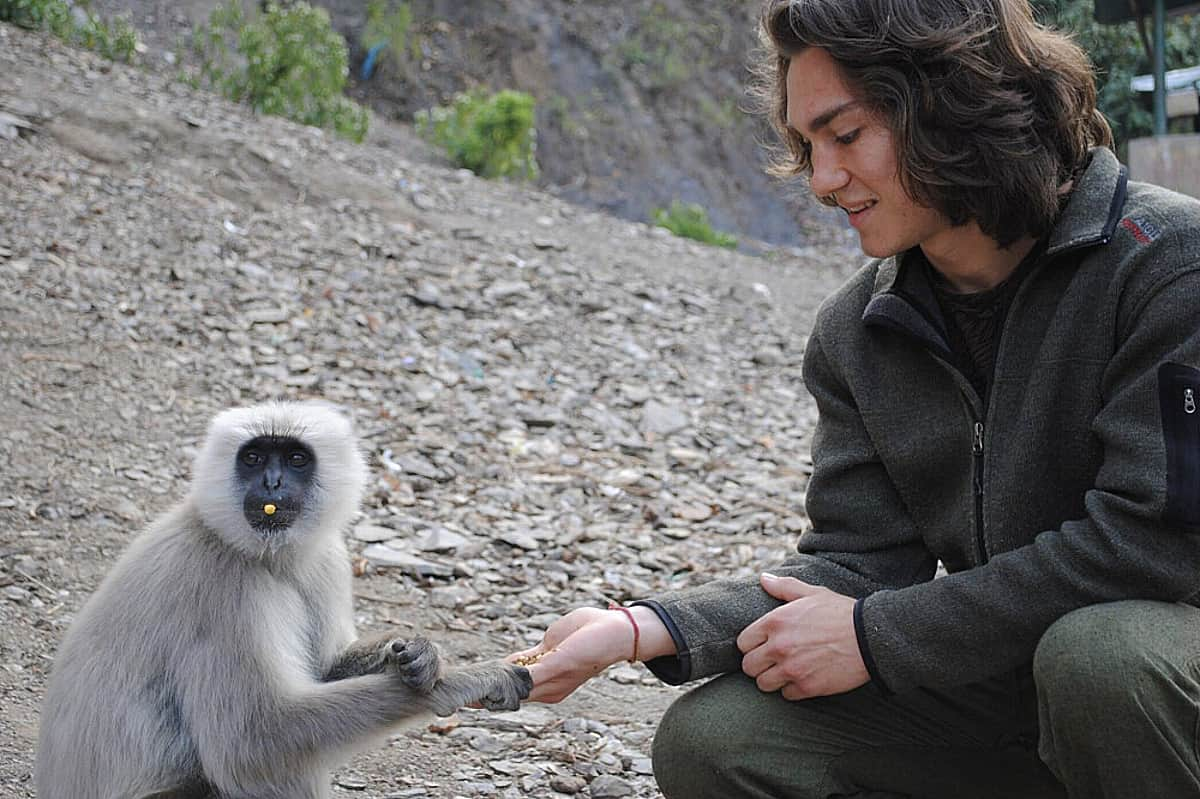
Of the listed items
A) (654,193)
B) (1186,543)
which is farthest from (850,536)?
(654,193)

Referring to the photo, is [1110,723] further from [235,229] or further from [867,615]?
[235,229]

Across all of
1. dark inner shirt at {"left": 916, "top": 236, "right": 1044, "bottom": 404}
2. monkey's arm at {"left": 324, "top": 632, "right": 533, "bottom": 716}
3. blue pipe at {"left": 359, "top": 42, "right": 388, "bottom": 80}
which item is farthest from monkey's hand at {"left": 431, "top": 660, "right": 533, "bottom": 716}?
blue pipe at {"left": 359, "top": 42, "right": 388, "bottom": 80}

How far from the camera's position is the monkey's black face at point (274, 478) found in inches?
101

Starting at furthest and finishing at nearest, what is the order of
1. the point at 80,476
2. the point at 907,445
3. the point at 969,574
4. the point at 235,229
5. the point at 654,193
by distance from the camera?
the point at 654,193 → the point at 235,229 → the point at 80,476 → the point at 907,445 → the point at 969,574

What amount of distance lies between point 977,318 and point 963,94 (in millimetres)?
383

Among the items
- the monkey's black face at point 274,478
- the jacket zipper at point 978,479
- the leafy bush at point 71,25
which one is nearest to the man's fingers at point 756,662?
the jacket zipper at point 978,479

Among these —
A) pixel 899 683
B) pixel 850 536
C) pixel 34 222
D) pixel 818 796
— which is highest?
pixel 34 222

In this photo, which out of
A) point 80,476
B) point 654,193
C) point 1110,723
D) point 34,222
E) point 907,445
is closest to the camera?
point 1110,723

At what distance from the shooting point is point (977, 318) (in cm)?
233

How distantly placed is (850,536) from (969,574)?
1.14ft

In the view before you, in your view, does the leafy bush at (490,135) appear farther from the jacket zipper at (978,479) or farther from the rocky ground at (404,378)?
the jacket zipper at (978,479)

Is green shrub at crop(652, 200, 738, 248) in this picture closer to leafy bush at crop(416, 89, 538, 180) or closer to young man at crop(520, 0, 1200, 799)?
leafy bush at crop(416, 89, 538, 180)

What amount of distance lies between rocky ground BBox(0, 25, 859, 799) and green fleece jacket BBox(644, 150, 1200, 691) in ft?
3.02

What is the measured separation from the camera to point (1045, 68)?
2.20 meters
